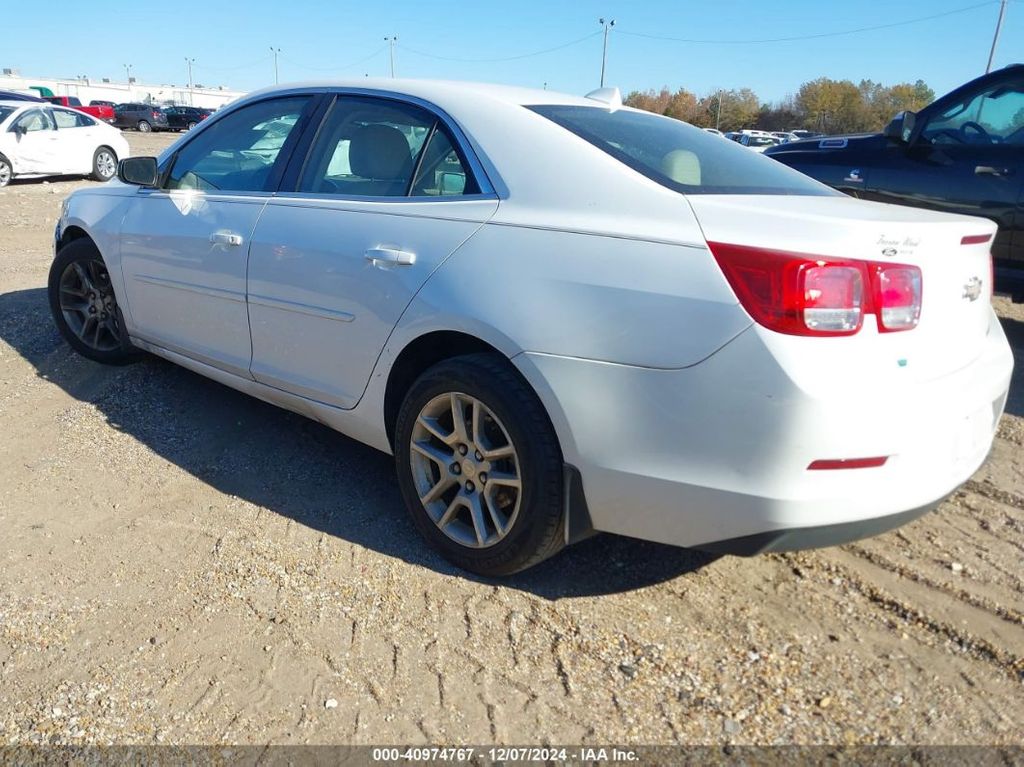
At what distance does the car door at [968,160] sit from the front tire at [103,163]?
14.6 meters

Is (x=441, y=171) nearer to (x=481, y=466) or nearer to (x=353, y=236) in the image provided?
(x=353, y=236)

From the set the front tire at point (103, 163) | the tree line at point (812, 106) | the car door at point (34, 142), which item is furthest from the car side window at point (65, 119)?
the tree line at point (812, 106)

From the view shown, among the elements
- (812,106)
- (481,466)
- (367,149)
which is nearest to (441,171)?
(367,149)

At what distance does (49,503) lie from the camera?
3.30 m

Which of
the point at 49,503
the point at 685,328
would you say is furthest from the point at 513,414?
the point at 49,503

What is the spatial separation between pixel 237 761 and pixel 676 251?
5.84 ft

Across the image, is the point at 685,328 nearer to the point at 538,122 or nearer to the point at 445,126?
the point at 538,122

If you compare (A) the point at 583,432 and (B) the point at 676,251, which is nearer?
(B) the point at 676,251

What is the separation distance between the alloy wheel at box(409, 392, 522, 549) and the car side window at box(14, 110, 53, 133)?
15181 mm

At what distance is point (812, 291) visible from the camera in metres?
2.06

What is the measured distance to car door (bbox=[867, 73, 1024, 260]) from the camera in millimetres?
5531

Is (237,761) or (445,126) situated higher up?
(445,126)

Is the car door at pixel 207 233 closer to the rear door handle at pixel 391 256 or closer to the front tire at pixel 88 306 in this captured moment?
the front tire at pixel 88 306

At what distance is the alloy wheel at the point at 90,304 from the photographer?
4.58 metres
